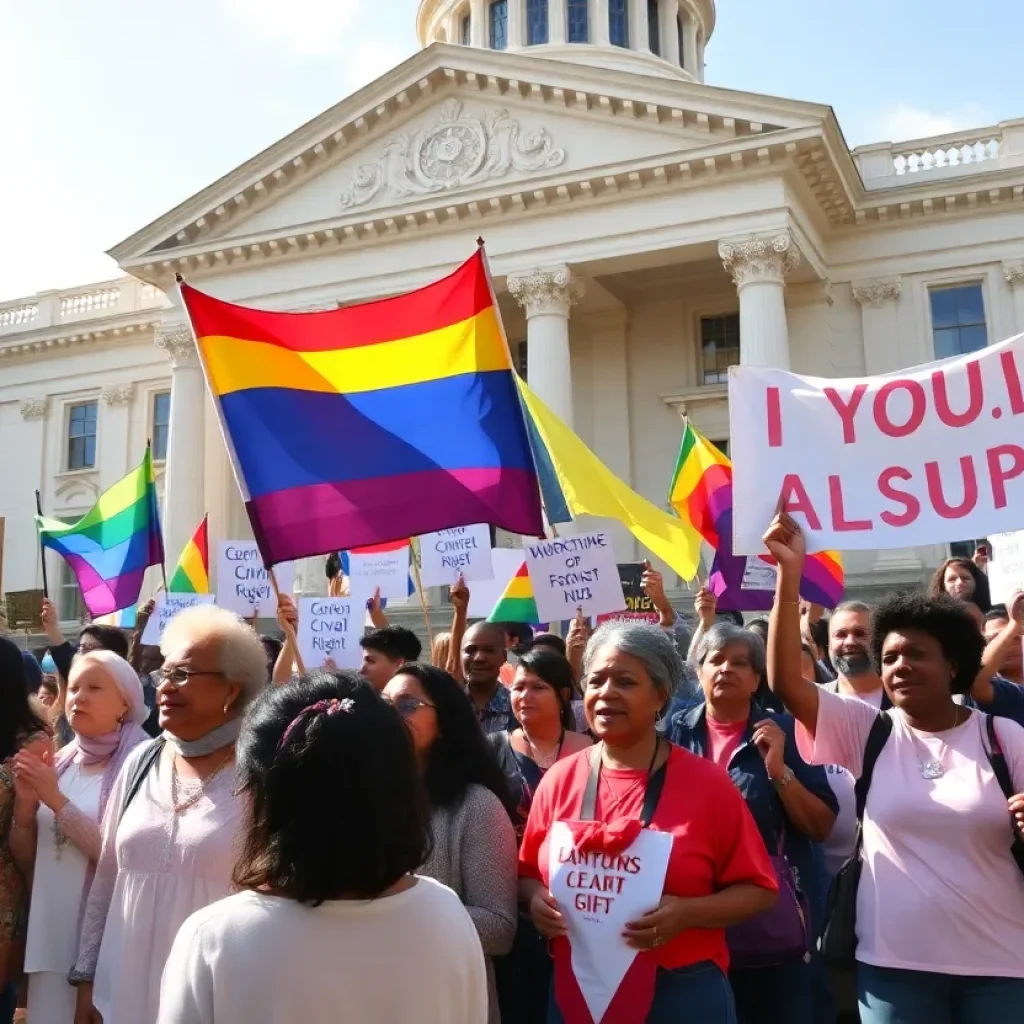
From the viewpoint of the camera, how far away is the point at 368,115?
2453cm

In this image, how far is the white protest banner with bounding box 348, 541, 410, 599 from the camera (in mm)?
9617

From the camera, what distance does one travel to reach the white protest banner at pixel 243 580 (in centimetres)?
925

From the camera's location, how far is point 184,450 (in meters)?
25.3

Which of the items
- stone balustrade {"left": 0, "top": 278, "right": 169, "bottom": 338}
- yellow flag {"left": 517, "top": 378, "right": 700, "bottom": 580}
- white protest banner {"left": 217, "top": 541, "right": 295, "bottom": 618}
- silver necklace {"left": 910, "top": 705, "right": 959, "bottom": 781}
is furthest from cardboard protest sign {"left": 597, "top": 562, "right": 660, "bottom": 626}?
stone balustrade {"left": 0, "top": 278, "right": 169, "bottom": 338}

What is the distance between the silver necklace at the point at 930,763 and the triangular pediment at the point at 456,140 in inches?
754

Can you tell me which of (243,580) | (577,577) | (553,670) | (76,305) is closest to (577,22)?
(76,305)

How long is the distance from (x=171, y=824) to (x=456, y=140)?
894 inches

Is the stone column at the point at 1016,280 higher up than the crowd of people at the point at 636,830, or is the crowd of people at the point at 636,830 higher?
the stone column at the point at 1016,280

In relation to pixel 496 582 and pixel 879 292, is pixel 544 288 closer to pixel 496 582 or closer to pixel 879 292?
pixel 879 292

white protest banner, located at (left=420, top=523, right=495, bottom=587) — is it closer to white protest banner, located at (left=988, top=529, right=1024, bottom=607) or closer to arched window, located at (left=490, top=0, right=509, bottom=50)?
white protest banner, located at (left=988, top=529, right=1024, bottom=607)

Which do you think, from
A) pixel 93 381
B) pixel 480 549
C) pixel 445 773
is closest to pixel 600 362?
pixel 93 381

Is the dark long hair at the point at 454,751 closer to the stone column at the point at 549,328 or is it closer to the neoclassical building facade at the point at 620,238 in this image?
the neoclassical building facade at the point at 620,238

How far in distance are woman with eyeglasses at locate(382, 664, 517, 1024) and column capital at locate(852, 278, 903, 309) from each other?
21024mm

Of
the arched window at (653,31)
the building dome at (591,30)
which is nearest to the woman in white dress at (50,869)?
the building dome at (591,30)
